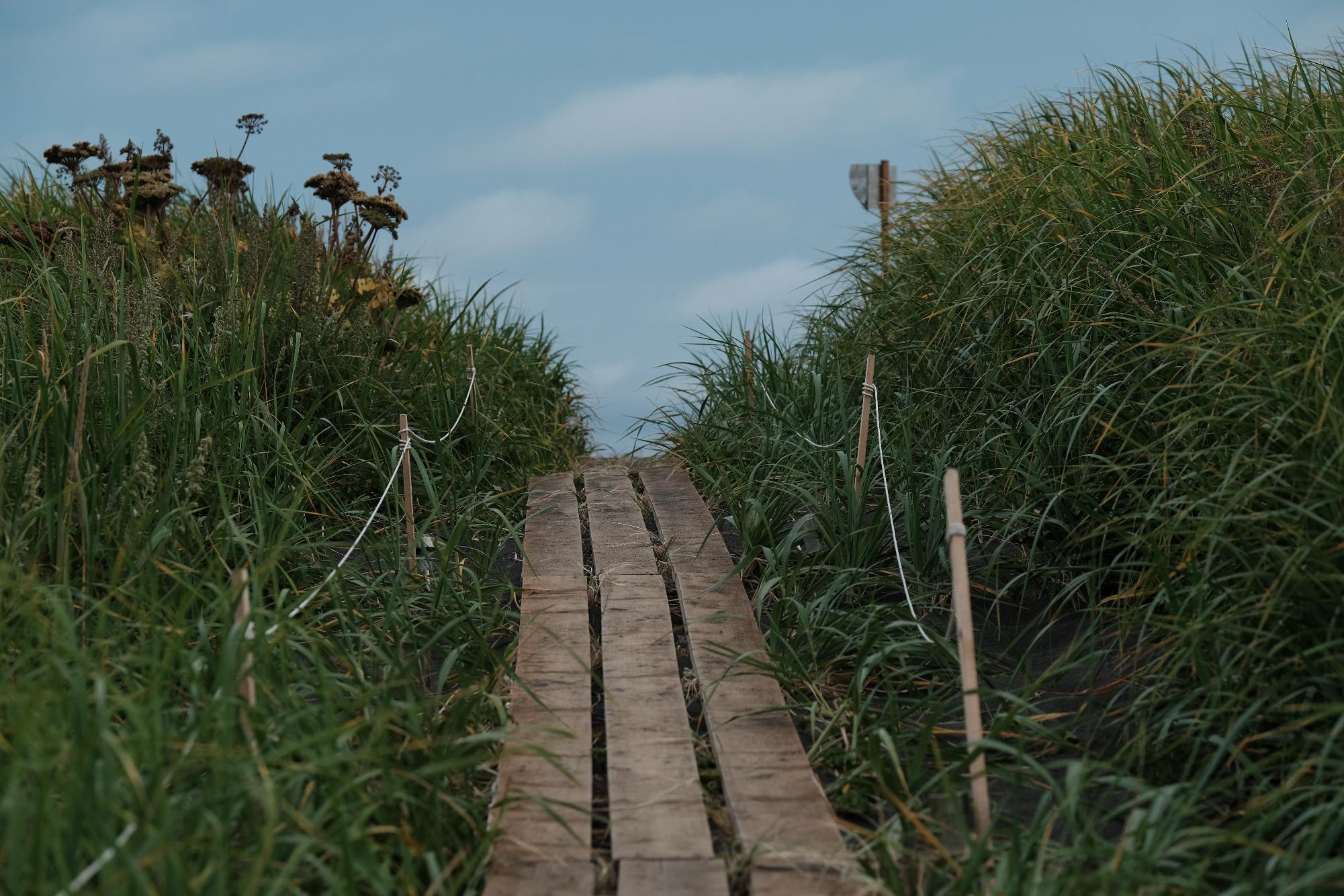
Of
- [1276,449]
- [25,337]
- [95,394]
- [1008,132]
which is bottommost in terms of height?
[1276,449]

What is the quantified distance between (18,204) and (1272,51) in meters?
7.21

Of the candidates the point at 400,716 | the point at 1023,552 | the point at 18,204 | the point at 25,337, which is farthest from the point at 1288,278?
the point at 18,204

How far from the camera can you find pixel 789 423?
569cm

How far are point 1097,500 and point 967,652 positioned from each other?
1.66 meters

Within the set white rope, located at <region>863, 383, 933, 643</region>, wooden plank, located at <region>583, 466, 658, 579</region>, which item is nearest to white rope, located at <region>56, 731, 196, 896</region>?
white rope, located at <region>863, 383, 933, 643</region>

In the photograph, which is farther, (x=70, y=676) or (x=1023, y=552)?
(x=1023, y=552)

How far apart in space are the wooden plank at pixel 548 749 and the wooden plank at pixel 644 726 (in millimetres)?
84

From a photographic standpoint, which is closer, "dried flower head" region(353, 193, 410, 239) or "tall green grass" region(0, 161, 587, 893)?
"tall green grass" region(0, 161, 587, 893)

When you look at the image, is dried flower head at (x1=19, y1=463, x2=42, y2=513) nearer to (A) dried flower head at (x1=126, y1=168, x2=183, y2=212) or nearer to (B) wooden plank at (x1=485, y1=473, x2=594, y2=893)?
(B) wooden plank at (x1=485, y1=473, x2=594, y2=893)

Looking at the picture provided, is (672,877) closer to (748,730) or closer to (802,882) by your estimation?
(802,882)

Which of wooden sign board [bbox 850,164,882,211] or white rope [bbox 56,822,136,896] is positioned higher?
wooden sign board [bbox 850,164,882,211]

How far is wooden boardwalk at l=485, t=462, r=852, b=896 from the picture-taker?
270cm

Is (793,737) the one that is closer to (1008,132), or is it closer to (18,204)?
(1008,132)

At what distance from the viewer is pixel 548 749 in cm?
327
